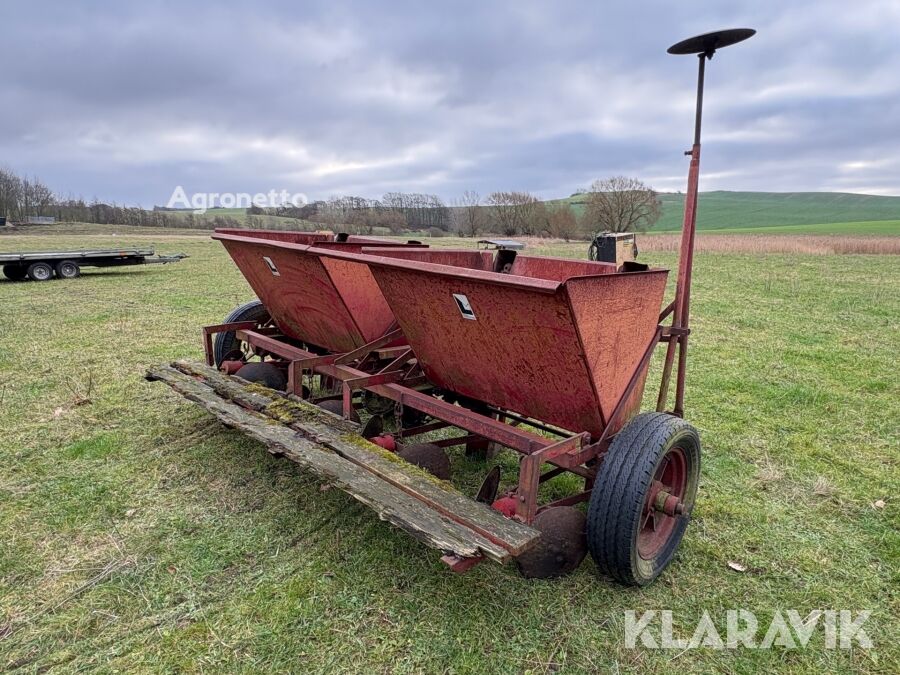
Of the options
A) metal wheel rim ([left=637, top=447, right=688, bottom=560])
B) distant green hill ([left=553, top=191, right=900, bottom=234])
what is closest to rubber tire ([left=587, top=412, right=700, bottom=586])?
metal wheel rim ([left=637, top=447, right=688, bottom=560])

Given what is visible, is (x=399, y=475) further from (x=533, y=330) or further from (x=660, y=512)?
(x=660, y=512)

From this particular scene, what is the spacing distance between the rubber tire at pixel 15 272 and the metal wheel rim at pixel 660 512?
18.4 m

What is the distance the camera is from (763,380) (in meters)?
6.46

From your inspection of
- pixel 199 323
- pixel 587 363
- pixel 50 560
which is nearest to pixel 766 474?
pixel 587 363

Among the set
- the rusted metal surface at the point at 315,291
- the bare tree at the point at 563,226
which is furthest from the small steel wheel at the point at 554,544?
the bare tree at the point at 563,226

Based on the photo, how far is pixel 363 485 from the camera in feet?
8.99

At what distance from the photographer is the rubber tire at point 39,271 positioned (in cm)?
1573

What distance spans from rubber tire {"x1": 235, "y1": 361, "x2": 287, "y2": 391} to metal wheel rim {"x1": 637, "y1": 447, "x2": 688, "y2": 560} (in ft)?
10.9

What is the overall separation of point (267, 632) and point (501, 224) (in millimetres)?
47012

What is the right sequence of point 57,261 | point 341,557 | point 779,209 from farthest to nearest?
point 779,209 < point 57,261 < point 341,557

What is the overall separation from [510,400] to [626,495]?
0.90m

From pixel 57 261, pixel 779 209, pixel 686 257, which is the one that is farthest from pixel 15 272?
pixel 779 209

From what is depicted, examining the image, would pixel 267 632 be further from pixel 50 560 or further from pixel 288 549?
pixel 50 560

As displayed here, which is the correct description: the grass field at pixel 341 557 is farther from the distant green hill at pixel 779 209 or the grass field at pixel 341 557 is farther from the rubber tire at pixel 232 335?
the distant green hill at pixel 779 209
